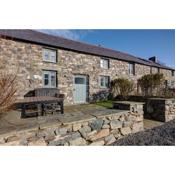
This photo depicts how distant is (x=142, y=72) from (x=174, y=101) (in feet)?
44.7

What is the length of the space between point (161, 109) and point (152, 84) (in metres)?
8.30

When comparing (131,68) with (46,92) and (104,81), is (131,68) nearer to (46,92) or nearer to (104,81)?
(104,81)

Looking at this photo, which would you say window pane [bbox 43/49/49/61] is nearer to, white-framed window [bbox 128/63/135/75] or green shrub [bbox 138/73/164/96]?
green shrub [bbox 138/73/164/96]

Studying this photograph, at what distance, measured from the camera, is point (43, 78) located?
12.1m

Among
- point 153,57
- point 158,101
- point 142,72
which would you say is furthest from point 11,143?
point 153,57

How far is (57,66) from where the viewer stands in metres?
12.8

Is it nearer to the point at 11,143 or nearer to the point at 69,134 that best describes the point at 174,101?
the point at 69,134

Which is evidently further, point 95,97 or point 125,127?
point 95,97

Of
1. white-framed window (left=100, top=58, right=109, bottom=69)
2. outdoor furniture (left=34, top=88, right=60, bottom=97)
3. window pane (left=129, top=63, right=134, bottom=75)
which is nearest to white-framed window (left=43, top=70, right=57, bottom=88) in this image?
outdoor furniture (left=34, top=88, right=60, bottom=97)

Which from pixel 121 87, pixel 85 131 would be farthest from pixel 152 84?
pixel 85 131

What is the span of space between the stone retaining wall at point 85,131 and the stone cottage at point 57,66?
638cm

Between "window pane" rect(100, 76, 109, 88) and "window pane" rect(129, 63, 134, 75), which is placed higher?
"window pane" rect(129, 63, 134, 75)

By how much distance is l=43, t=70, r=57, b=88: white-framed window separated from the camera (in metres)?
12.2

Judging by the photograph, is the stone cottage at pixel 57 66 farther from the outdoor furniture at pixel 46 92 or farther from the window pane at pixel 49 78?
Answer: the outdoor furniture at pixel 46 92
